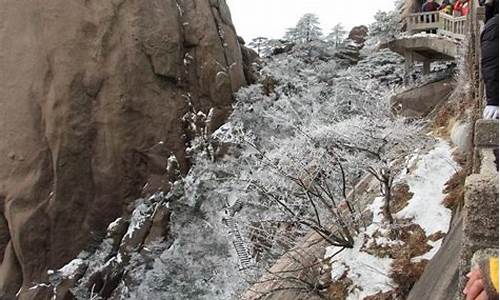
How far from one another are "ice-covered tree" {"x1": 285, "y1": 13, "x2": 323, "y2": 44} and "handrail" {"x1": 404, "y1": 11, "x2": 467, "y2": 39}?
8.84 m

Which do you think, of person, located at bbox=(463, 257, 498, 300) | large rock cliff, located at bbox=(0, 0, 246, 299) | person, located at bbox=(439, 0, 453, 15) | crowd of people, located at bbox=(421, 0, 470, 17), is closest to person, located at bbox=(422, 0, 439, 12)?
crowd of people, located at bbox=(421, 0, 470, 17)

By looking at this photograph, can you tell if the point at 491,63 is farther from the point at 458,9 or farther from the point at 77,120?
the point at 77,120

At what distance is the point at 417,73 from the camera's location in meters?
19.2

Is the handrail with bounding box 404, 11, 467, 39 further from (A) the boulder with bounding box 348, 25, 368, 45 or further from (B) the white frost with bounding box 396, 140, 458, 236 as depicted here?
(A) the boulder with bounding box 348, 25, 368, 45

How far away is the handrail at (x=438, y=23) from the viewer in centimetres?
1279

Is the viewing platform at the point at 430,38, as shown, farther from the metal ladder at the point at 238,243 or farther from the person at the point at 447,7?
the metal ladder at the point at 238,243

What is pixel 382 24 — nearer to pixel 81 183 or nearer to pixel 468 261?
pixel 81 183

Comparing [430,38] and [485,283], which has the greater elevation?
[430,38]

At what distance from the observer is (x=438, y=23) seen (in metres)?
14.9

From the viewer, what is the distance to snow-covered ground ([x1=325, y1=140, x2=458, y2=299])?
17.7ft

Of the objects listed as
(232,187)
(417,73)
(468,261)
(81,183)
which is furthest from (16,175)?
(417,73)

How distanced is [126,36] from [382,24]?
11159mm

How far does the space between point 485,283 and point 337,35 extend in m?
25.6

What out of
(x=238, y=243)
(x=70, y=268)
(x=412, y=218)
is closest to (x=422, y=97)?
(x=238, y=243)
